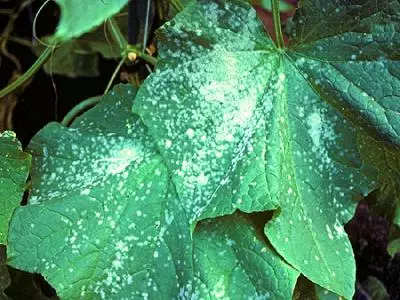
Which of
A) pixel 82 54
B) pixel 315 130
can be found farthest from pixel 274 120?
pixel 82 54

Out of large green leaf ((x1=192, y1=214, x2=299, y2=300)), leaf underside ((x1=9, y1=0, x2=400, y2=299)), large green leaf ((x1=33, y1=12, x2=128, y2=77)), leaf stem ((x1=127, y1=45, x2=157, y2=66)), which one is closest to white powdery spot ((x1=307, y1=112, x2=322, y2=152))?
leaf underside ((x1=9, y1=0, x2=400, y2=299))

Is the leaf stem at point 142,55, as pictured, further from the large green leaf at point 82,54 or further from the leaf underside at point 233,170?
the large green leaf at point 82,54

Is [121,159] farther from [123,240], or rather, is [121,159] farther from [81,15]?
[81,15]

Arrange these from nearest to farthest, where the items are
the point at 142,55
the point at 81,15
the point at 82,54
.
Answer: the point at 81,15 → the point at 142,55 → the point at 82,54

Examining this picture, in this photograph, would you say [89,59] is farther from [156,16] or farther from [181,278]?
[181,278]

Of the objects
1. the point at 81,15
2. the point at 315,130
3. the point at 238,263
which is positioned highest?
the point at 81,15

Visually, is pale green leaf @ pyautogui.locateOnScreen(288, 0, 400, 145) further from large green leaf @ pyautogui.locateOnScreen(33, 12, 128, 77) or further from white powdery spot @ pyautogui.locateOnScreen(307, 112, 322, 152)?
large green leaf @ pyautogui.locateOnScreen(33, 12, 128, 77)

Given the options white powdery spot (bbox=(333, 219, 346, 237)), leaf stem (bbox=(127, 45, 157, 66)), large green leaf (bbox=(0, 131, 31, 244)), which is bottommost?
white powdery spot (bbox=(333, 219, 346, 237))
